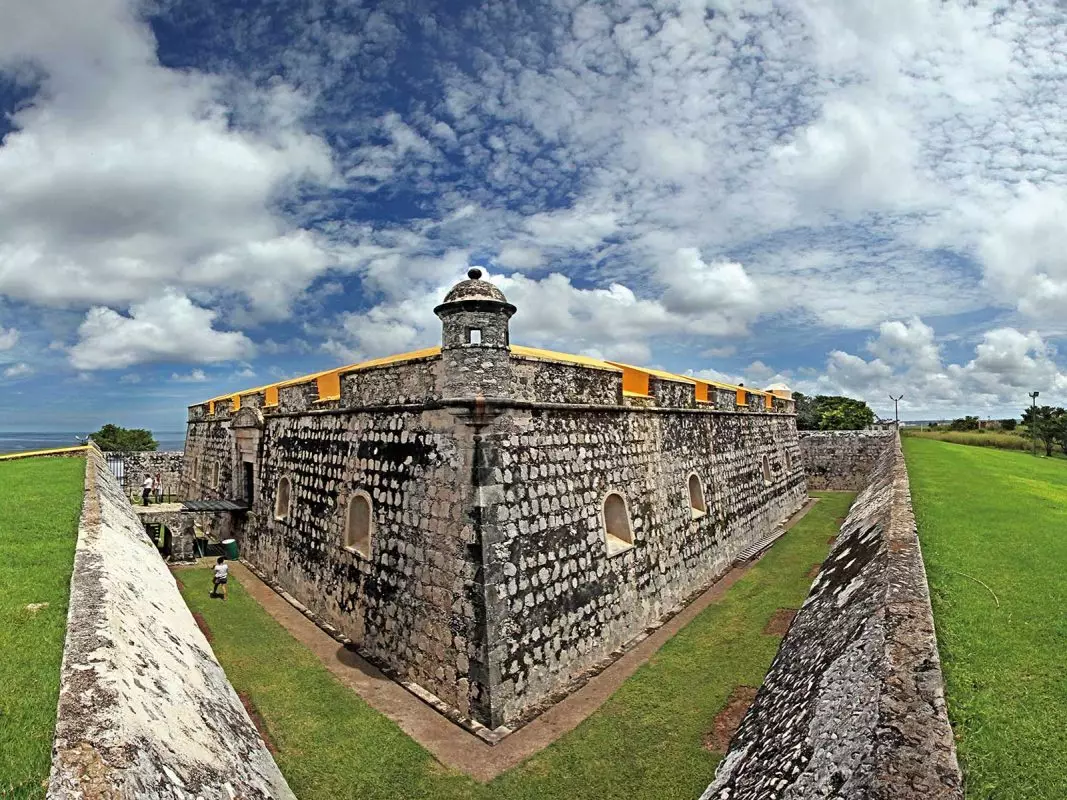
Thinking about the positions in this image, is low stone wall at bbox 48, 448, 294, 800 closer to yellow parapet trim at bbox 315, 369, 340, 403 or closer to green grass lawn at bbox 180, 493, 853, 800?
green grass lawn at bbox 180, 493, 853, 800

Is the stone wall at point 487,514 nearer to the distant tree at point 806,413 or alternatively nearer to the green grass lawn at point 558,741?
the green grass lawn at point 558,741

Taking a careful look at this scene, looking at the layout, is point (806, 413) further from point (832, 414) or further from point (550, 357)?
point (550, 357)

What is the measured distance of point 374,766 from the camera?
6.61 metres

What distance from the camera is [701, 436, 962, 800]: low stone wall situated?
2.62 m

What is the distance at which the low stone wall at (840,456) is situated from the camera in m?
29.3

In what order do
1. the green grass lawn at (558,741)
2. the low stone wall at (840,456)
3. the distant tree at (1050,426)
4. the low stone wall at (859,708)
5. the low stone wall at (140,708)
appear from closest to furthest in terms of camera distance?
the low stone wall at (859,708) < the low stone wall at (140,708) < the green grass lawn at (558,741) < the low stone wall at (840,456) < the distant tree at (1050,426)

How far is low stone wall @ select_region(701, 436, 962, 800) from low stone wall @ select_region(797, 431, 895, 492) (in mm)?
26439

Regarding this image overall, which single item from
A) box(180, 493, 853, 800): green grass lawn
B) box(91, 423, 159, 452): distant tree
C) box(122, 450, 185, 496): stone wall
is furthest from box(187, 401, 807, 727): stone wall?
box(91, 423, 159, 452): distant tree

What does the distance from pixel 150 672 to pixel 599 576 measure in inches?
250

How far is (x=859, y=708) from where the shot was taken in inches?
122

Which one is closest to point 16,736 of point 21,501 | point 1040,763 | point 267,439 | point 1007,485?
point 1040,763

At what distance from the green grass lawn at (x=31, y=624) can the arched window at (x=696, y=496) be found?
11273 millimetres

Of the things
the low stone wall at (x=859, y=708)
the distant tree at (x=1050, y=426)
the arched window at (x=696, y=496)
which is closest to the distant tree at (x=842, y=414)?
the distant tree at (x=1050, y=426)

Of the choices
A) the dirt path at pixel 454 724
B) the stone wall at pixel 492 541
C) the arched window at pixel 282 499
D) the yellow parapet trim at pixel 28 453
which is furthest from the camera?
the yellow parapet trim at pixel 28 453
